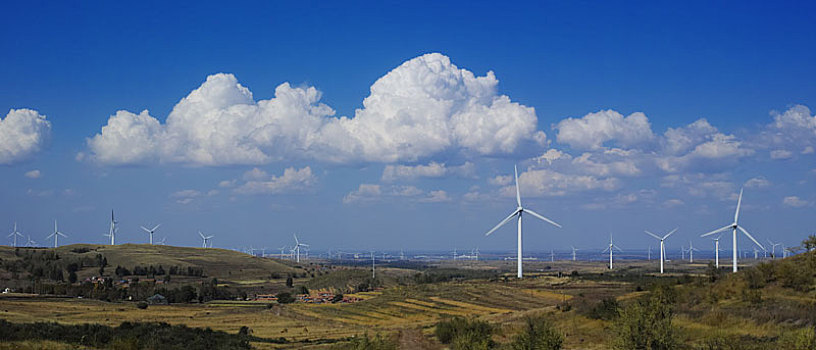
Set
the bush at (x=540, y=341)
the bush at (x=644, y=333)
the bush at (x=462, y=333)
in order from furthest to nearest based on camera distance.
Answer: the bush at (x=462, y=333), the bush at (x=540, y=341), the bush at (x=644, y=333)

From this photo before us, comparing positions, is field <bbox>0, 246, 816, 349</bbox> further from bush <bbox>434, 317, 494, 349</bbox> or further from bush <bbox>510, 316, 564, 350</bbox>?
bush <bbox>510, 316, 564, 350</bbox>

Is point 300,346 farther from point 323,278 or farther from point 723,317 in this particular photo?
point 323,278

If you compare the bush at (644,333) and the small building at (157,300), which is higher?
the bush at (644,333)

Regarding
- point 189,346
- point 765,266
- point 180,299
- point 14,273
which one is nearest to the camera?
point 765,266

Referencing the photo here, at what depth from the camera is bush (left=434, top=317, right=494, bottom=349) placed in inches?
1818

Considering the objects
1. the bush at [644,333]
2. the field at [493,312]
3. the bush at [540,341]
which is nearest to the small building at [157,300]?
the field at [493,312]

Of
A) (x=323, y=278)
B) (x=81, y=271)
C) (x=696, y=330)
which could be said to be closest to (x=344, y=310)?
(x=696, y=330)

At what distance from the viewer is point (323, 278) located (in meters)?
192

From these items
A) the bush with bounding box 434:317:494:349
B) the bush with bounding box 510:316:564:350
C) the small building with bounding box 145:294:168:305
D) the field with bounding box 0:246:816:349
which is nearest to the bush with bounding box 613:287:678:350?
the field with bounding box 0:246:816:349

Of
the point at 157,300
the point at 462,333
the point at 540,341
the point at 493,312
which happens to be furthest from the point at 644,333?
the point at 157,300

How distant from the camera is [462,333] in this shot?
51.9m

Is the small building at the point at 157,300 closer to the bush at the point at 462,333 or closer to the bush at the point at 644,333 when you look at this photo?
the bush at the point at 462,333

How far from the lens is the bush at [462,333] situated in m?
46.2

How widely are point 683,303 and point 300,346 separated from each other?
36.4 metres
